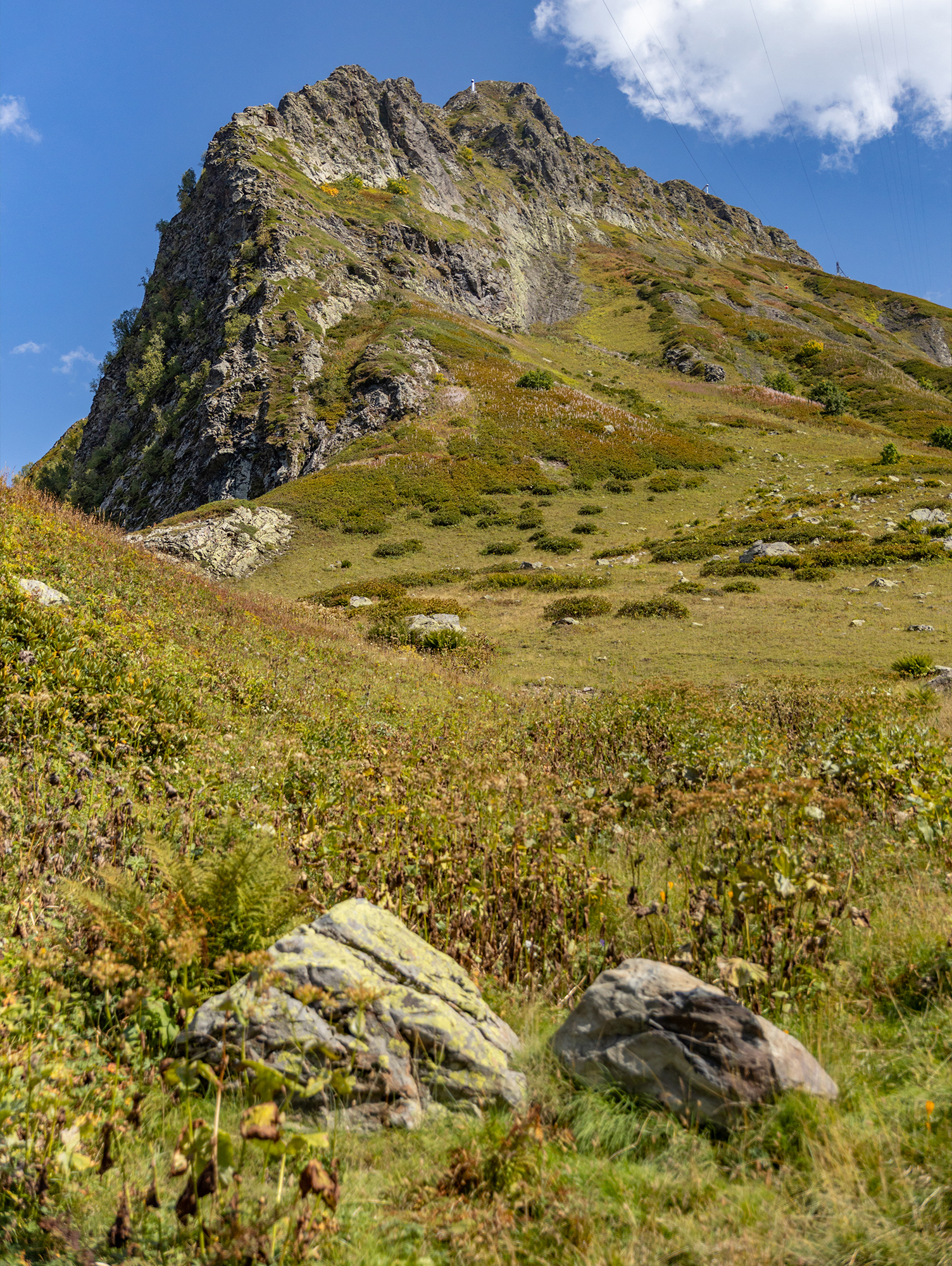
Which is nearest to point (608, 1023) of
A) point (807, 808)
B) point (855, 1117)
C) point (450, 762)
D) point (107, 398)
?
point (855, 1117)

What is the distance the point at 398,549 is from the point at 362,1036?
33.3 m

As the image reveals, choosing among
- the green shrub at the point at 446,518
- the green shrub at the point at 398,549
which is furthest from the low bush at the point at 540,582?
the green shrub at the point at 446,518

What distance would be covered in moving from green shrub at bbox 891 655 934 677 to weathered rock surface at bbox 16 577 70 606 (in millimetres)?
17069

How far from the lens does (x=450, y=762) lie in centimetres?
815

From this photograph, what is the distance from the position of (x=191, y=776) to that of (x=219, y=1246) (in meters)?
4.94

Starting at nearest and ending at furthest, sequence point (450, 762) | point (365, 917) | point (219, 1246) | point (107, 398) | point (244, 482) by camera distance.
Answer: point (219, 1246) → point (365, 917) → point (450, 762) → point (244, 482) → point (107, 398)

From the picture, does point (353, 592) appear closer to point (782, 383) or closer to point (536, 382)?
point (536, 382)

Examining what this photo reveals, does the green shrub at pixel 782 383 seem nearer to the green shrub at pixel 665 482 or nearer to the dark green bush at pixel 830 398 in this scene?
the dark green bush at pixel 830 398

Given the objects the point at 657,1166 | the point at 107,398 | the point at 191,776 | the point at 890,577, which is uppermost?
the point at 107,398

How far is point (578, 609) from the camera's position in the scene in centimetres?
2403

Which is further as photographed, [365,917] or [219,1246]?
[365,917]

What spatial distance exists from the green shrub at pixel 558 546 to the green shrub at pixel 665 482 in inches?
427

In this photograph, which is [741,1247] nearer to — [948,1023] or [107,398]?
[948,1023]

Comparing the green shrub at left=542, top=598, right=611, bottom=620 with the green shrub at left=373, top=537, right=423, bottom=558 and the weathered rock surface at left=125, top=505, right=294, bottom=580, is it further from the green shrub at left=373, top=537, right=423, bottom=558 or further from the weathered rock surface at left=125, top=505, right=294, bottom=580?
the weathered rock surface at left=125, top=505, right=294, bottom=580
